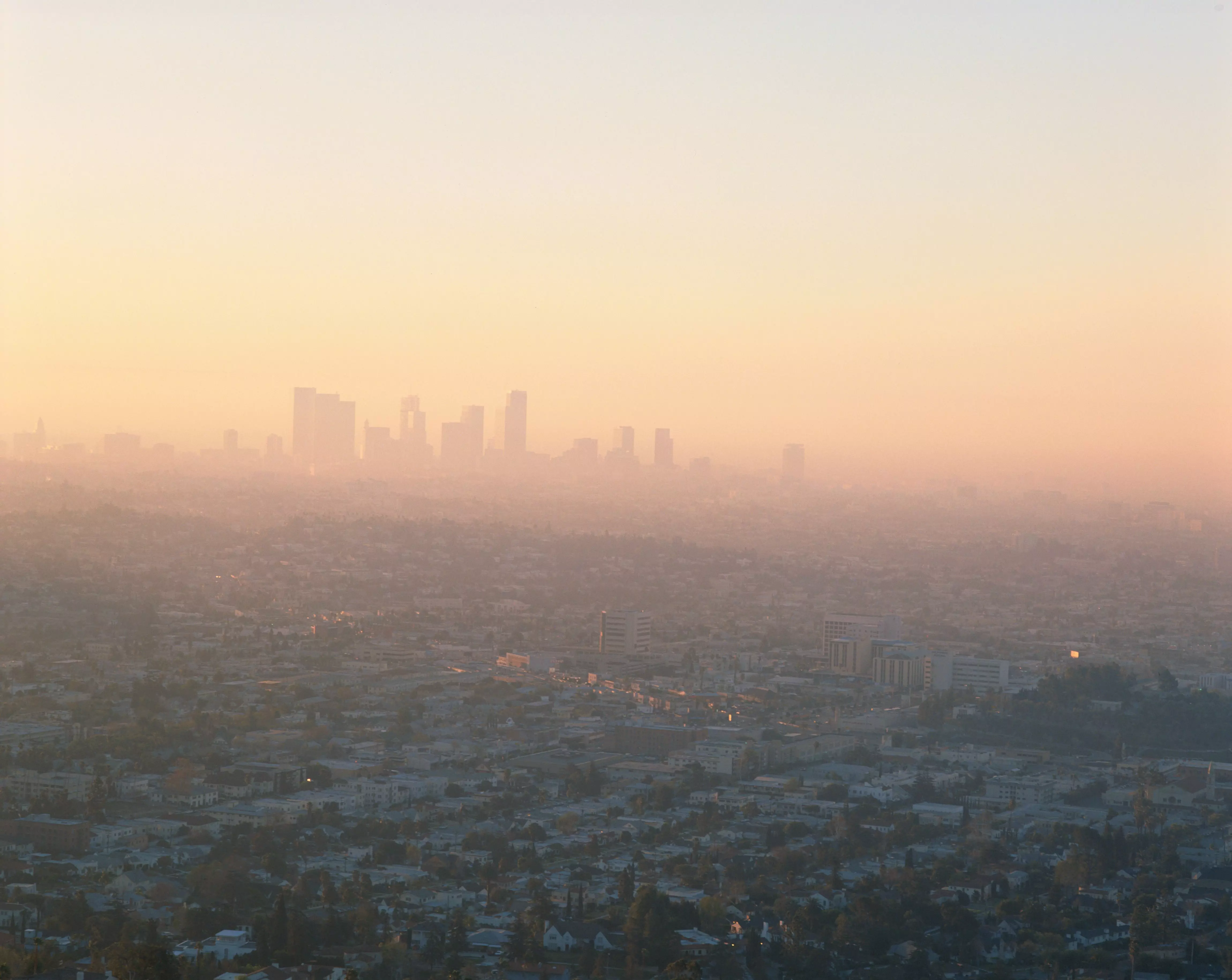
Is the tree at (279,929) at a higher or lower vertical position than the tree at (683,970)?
lower

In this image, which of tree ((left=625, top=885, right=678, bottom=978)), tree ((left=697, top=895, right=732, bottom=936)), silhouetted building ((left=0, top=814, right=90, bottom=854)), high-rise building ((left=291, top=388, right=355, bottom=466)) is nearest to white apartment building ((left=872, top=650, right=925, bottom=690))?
tree ((left=697, top=895, right=732, bottom=936))

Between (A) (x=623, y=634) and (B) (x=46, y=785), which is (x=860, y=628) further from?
(B) (x=46, y=785)

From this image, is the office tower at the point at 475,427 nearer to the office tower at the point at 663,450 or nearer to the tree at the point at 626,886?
the office tower at the point at 663,450

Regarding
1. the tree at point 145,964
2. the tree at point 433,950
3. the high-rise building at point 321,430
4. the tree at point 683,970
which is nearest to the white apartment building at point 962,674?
the tree at point 433,950

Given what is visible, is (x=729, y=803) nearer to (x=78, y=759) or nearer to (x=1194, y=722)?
(x=78, y=759)

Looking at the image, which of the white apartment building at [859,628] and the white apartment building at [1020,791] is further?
the white apartment building at [859,628]

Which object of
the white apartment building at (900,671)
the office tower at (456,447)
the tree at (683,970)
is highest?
the office tower at (456,447)
